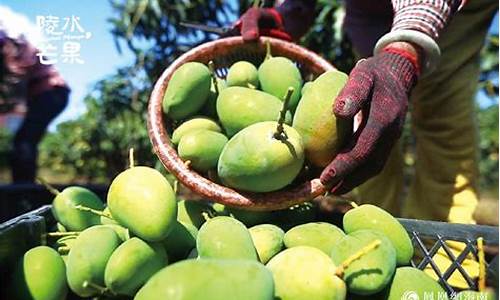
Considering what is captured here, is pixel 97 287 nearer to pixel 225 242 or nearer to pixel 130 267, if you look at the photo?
pixel 130 267

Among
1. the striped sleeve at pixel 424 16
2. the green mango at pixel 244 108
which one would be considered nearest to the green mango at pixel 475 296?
the green mango at pixel 244 108

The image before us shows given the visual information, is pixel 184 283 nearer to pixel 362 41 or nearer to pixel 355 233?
pixel 355 233

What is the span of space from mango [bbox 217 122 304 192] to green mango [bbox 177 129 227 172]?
71 millimetres

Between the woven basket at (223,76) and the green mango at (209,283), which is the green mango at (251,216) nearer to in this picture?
the woven basket at (223,76)

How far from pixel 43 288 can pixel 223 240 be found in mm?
276

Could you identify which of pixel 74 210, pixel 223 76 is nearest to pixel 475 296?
pixel 74 210

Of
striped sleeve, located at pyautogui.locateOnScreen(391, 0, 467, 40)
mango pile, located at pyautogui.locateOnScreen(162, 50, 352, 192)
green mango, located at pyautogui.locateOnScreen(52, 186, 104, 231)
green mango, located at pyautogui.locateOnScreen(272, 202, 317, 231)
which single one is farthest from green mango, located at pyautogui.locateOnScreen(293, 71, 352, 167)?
green mango, located at pyautogui.locateOnScreen(52, 186, 104, 231)

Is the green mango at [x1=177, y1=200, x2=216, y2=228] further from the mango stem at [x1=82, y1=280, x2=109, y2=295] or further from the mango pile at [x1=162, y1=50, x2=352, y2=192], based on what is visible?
the mango stem at [x1=82, y1=280, x2=109, y2=295]

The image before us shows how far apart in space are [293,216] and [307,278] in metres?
0.33

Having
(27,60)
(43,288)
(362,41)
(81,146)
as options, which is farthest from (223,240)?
(81,146)

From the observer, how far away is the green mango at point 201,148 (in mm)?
958

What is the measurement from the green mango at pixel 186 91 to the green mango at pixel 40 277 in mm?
406

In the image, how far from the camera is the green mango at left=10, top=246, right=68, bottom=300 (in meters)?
0.74

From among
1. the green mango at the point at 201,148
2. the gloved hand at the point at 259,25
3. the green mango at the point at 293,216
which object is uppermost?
the gloved hand at the point at 259,25
